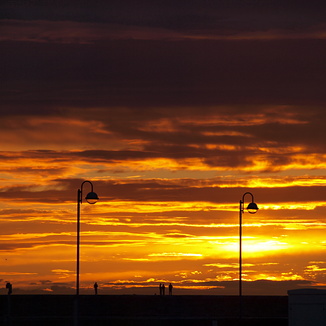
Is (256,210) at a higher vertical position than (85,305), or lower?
higher

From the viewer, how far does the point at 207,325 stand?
52375 millimetres

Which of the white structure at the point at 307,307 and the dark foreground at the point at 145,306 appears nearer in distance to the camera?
the white structure at the point at 307,307

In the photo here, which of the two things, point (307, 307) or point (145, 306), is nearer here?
point (307, 307)

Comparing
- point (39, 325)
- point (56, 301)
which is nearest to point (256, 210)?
point (39, 325)

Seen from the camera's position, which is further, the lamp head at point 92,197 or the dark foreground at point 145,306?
the dark foreground at point 145,306

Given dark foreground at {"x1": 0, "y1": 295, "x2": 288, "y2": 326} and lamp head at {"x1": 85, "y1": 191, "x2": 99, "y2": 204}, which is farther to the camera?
dark foreground at {"x1": 0, "y1": 295, "x2": 288, "y2": 326}

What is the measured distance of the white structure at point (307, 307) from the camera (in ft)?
136

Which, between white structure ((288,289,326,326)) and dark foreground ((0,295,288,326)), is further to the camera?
dark foreground ((0,295,288,326))

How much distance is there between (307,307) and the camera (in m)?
41.6

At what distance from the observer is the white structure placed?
41469mm

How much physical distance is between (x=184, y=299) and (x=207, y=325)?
35.7ft

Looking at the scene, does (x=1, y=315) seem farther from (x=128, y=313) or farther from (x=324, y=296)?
(x=324, y=296)

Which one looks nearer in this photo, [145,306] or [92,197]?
[92,197]

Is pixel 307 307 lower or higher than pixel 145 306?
lower
